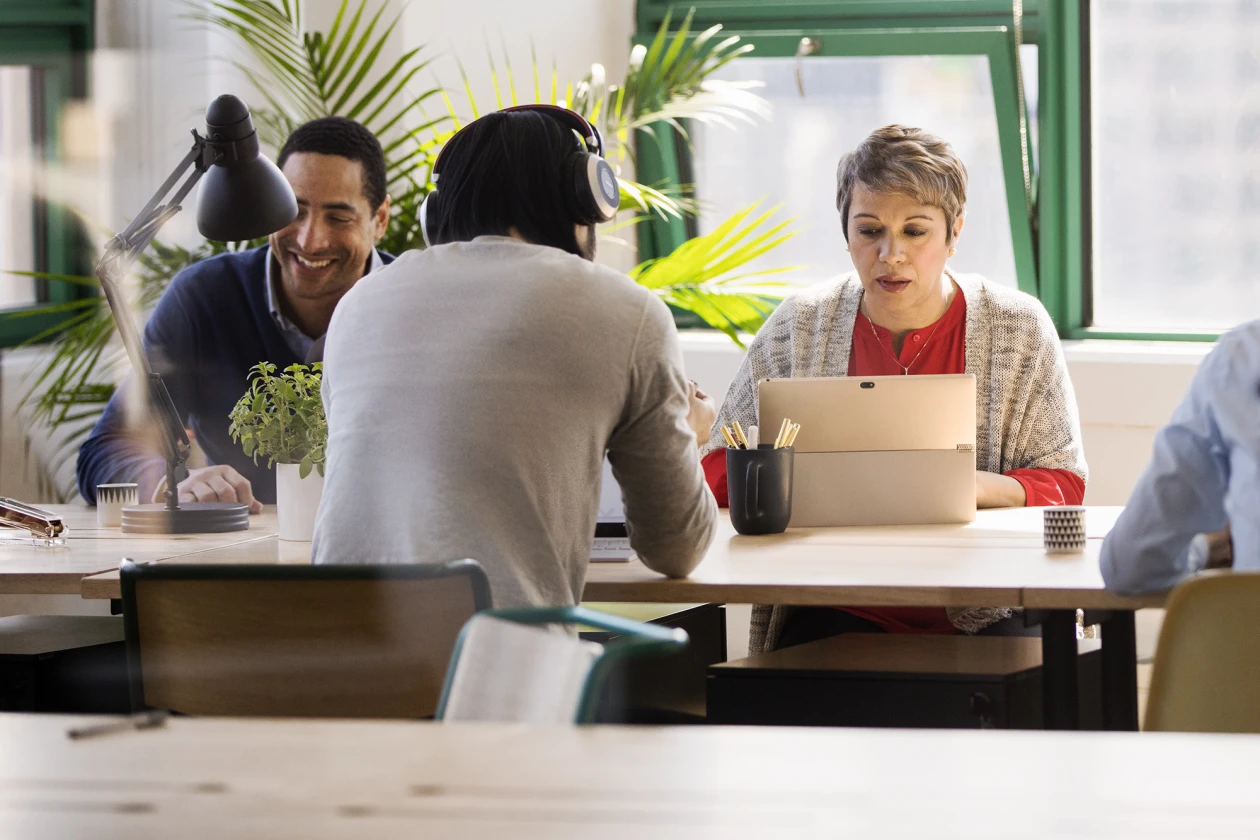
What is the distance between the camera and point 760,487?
7.07 ft

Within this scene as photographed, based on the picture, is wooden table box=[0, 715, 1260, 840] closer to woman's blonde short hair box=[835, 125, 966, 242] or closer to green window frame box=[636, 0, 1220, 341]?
woman's blonde short hair box=[835, 125, 966, 242]

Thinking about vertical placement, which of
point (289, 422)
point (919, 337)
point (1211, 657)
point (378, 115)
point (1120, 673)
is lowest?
point (1120, 673)

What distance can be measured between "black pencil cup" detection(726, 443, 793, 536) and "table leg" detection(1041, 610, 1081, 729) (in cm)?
45

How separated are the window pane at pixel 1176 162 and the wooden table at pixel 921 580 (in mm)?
2580

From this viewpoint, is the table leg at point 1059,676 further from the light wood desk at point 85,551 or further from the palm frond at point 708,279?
the palm frond at point 708,279

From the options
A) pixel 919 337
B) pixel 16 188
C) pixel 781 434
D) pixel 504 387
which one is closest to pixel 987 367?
pixel 919 337

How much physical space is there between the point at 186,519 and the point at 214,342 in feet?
2.48

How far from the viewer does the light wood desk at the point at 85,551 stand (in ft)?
6.32

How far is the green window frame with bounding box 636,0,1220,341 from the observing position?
4371mm

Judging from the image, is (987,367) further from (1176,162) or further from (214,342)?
(1176,162)

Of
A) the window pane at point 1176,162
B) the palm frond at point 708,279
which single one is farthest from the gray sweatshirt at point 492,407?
the window pane at point 1176,162

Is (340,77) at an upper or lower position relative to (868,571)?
upper

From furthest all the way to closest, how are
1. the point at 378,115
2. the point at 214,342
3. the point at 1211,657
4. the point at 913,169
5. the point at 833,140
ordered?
1. the point at 833,140
2. the point at 378,115
3. the point at 214,342
4. the point at 913,169
5. the point at 1211,657

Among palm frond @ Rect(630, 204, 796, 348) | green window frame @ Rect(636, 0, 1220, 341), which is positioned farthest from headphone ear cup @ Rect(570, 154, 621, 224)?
green window frame @ Rect(636, 0, 1220, 341)
